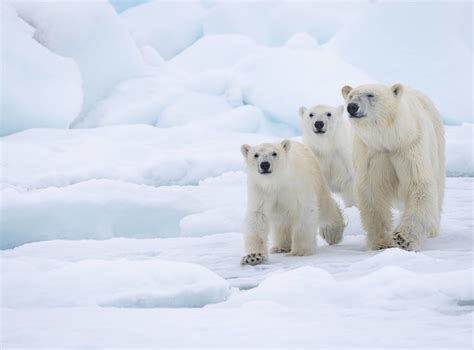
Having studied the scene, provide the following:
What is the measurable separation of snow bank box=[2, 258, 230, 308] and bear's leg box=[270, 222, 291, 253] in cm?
150

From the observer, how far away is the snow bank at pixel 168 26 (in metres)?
20.8

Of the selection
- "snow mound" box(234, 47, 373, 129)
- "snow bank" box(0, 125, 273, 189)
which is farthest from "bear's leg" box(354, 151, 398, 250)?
"snow mound" box(234, 47, 373, 129)

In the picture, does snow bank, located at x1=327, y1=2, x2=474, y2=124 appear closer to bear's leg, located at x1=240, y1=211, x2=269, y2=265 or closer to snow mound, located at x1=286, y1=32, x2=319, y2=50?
snow mound, located at x1=286, y1=32, x2=319, y2=50

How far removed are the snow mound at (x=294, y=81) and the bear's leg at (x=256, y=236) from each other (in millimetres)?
A: 7354

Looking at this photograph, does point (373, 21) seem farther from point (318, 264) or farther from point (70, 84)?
point (318, 264)

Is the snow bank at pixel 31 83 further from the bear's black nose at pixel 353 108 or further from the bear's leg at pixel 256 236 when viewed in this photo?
the bear's black nose at pixel 353 108

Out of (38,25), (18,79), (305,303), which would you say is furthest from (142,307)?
(38,25)

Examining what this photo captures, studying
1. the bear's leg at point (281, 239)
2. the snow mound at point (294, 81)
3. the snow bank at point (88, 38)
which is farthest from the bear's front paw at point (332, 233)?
the snow bank at point (88, 38)

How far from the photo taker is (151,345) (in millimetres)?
1974

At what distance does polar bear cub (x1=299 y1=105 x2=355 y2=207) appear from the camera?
529 cm

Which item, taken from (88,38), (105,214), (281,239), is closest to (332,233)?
(281,239)

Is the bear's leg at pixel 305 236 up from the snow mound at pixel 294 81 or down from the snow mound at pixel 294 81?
down

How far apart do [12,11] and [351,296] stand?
968 cm

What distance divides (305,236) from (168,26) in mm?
17780
